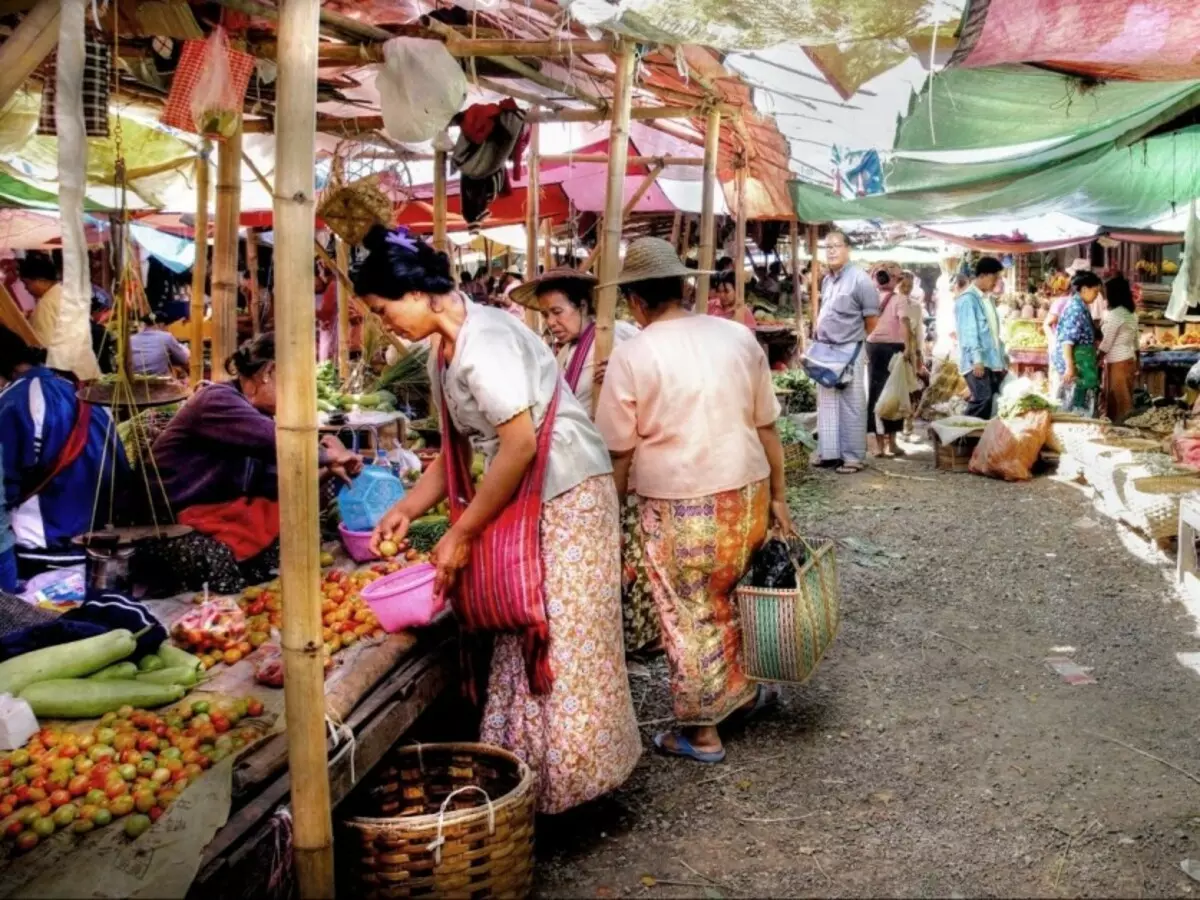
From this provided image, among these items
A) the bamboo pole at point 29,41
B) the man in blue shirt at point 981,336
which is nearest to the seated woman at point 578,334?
the bamboo pole at point 29,41

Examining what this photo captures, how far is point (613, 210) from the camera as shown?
4715 mm

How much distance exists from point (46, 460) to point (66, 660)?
1715 millimetres

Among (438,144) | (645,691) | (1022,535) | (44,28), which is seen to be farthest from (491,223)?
(44,28)

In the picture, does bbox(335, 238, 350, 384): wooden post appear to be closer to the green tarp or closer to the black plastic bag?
the green tarp

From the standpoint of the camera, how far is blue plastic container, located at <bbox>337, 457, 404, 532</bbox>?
4.88 meters

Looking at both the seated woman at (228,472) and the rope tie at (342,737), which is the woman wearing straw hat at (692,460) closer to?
the rope tie at (342,737)

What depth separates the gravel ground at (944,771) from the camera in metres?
3.45

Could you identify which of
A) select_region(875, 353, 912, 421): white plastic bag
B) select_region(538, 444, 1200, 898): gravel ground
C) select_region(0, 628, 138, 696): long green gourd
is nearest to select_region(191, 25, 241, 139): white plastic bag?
select_region(0, 628, 138, 696): long green gourd

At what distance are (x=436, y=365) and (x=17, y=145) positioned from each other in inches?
208

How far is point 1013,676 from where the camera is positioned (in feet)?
17.0

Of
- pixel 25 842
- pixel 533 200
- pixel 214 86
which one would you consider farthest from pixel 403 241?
pixel 533 200

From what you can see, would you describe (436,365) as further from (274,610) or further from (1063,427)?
(1063,427)

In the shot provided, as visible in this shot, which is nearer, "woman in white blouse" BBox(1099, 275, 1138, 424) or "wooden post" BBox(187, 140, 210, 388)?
"wooden post" BBox(187, 140, 210, 388)

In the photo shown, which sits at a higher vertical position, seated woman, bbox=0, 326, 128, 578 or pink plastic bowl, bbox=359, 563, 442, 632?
seated woman, bbox=0, 326, 128, 578
